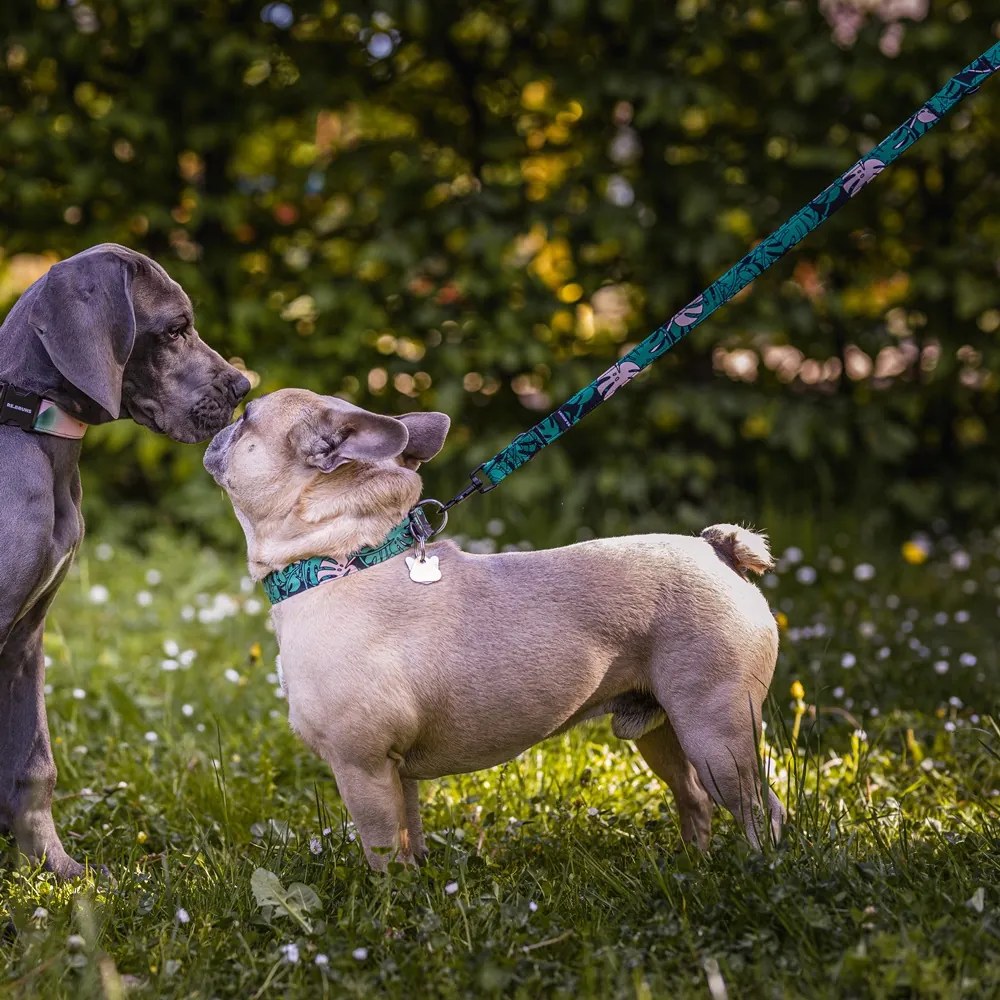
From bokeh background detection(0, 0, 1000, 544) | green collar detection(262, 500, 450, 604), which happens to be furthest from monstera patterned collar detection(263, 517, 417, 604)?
bokeh background detection(0, 0, 1000, 544)

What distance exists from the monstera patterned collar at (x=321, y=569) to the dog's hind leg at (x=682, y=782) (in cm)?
83

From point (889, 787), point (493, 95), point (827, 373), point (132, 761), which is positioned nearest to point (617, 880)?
point (889, 787)

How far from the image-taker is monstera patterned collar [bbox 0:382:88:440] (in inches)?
109

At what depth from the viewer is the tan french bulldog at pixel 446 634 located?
2.59m

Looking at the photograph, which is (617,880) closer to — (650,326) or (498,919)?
(498,919)

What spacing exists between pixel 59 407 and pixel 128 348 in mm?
219

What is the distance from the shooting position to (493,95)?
6152 millimetres

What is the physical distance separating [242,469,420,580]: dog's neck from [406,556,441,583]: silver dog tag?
0.09m

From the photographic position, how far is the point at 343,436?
2.66 meters

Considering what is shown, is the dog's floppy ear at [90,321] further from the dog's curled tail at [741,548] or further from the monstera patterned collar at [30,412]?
the dog's curled tail at [741,548]

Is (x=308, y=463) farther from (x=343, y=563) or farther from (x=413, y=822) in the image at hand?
(x=413, y=822)

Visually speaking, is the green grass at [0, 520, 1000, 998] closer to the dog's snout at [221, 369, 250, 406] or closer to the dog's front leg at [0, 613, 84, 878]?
the dog's front leg at [0, 613, 84, 878]

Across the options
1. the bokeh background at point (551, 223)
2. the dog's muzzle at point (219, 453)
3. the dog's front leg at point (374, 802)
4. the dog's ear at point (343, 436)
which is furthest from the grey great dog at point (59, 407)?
the bokeh background at point (551, 223)

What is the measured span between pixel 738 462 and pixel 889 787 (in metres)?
3.21
